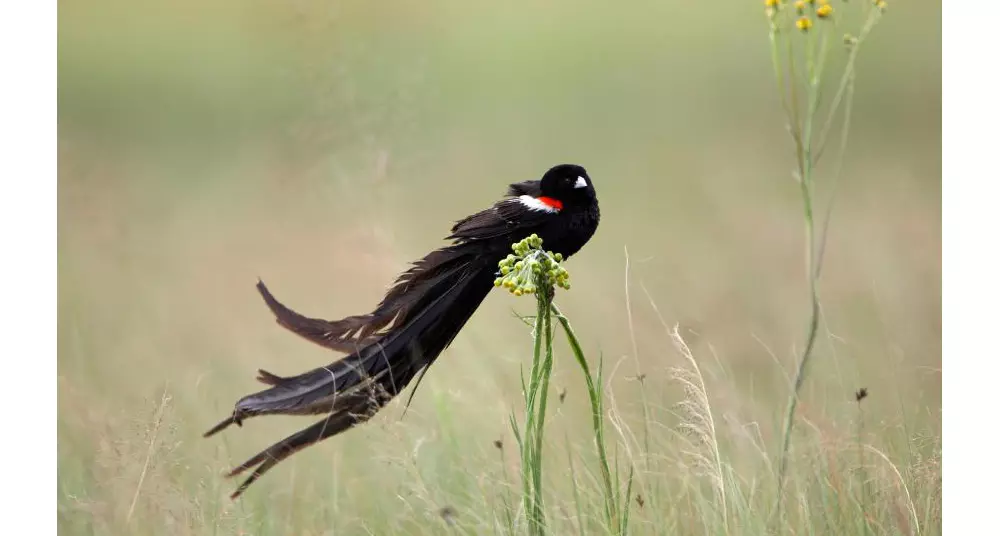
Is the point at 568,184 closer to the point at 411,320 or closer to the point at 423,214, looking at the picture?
the point at 411,320

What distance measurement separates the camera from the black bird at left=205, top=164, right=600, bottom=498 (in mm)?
1872

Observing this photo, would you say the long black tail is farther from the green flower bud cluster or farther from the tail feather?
the green flower bud cluster

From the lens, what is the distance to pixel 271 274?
2.76 metres

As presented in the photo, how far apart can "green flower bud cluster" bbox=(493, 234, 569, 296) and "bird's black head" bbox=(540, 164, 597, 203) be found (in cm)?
35

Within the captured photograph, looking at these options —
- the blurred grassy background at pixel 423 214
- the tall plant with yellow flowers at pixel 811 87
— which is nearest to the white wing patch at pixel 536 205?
the blurred grassy background at pixel 423 214

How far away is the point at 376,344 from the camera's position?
1.91 m

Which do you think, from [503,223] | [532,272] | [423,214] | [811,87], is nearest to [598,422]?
[532,272]

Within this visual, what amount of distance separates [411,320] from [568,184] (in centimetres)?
46

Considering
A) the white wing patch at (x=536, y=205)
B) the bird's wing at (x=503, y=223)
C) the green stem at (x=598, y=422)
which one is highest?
the white wing patch at (x=536, y=205)

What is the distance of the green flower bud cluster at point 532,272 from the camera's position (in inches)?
63.6

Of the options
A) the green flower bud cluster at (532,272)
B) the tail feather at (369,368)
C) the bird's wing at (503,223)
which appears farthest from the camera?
the bird's wing at (503,223)

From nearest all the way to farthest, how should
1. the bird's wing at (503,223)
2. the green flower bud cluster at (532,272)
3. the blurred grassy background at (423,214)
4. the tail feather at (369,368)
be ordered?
the green flower bud cluster at (532,272)
the tail feather at (369,368)
the bird's wing at (503,223)
the blurred grassy background at (423,214)

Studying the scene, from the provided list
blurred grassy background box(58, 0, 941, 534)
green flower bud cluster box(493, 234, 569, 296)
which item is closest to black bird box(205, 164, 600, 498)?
green flower bud cluster box(493, 234, 569, 296)

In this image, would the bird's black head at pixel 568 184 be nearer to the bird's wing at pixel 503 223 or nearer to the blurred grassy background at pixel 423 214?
the bird's wing at pixel 503 223
